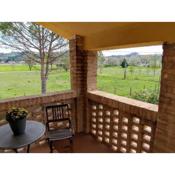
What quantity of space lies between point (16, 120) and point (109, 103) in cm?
146

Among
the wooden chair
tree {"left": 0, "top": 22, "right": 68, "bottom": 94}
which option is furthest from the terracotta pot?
tree {"left": 0, "top": 22, "right": 68, "bottom": 94}

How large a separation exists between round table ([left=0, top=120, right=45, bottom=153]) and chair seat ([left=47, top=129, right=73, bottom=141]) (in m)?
0.44

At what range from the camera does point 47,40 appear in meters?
5.04

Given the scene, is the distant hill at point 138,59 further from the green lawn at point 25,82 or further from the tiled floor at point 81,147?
the tiled floor at point 81,147

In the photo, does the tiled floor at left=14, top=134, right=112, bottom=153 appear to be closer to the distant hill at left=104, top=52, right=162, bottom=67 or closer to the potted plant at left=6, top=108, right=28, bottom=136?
the potted plant at left=6, top=108, right=28, bottom=136

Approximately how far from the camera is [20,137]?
198 cm

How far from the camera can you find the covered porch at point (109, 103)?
2020 mm

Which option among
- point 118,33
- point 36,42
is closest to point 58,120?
point 118,33

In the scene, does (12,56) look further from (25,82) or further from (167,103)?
(167,103)

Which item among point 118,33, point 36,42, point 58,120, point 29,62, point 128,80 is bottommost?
point 58,120

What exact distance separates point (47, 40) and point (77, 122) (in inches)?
106

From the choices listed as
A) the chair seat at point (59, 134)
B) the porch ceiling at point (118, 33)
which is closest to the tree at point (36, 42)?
the porch ceiling at point (118, 33)
